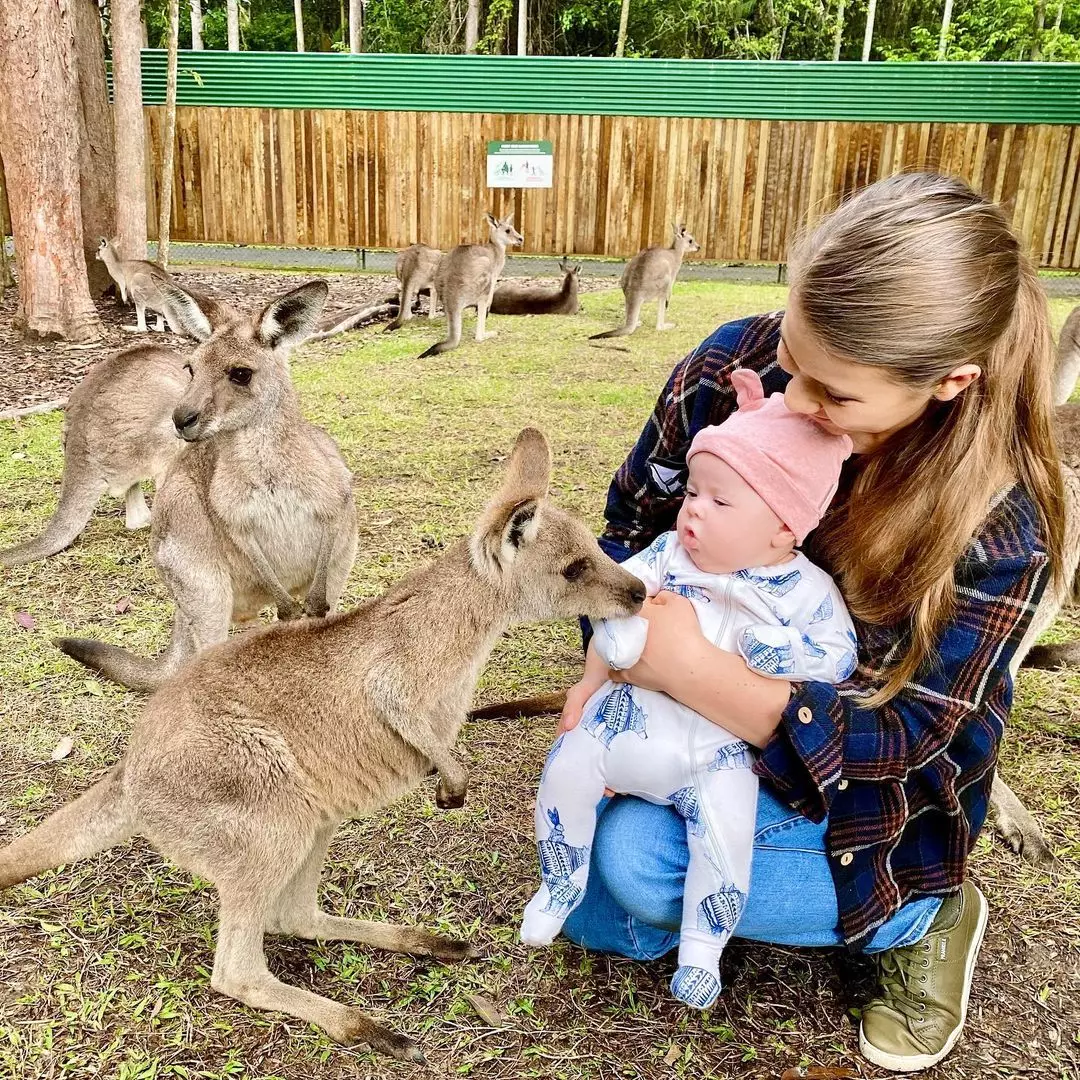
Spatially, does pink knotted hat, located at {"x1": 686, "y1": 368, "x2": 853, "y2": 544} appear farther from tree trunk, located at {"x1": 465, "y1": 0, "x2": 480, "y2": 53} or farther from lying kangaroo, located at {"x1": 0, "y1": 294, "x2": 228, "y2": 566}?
tree trunk, located at {"x1": 465, "y1": 0, "x2": 480, "y2": 53}

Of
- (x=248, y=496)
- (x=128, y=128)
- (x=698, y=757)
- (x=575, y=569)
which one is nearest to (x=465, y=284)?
(x=128, y=128)

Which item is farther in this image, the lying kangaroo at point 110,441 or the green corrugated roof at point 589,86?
the green corrugated roof at point 589,86

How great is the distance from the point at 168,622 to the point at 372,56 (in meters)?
10.9

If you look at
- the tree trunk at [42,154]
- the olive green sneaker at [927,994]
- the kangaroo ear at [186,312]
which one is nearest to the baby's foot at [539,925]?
the olive green sneaker at [927,994]

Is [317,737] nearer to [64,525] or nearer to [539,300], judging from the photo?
[64,525]

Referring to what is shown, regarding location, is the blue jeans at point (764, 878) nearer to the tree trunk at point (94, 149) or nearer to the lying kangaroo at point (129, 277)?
the lying kangaroo at point (129, 277)

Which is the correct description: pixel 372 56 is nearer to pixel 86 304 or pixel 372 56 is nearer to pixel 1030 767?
pixel 86 304

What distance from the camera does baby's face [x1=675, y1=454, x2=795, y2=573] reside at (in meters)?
1.54

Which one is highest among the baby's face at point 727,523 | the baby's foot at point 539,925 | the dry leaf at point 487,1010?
the baby's face at point 727,523

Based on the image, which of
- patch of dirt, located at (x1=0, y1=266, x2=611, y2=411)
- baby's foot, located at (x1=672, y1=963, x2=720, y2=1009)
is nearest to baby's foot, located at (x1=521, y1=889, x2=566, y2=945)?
baby's foot, located at (x1=672, y1=963, x2=720, y2=1009)

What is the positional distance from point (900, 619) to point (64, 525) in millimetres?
3104

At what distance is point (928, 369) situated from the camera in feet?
4.60

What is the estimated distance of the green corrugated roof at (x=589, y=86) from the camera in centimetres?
1198

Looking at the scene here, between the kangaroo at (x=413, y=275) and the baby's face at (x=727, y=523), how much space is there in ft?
23.8
